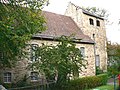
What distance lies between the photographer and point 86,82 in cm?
2611

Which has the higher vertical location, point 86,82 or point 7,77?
point 7,77

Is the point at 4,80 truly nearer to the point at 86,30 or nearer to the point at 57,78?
the point at 57,78

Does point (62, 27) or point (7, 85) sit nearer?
point (7, 85)

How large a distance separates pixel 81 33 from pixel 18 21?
617 inches

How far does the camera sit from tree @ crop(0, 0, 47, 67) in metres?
18.5

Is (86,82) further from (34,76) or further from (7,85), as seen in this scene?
(7,85)

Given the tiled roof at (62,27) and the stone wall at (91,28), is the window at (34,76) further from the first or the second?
the stone wall at (91,28)

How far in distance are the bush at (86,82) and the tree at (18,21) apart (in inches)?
264

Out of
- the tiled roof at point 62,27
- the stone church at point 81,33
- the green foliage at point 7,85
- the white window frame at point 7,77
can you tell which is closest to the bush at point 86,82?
the stone church at point 81,33

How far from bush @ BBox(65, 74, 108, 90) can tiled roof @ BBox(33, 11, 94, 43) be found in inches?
200

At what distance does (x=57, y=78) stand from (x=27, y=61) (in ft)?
15.4

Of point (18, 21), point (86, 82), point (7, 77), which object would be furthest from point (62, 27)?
point (18, 21)

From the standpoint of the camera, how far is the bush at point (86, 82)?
23986 mm

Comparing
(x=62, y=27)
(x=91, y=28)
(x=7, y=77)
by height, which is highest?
(x=91, y=28)
